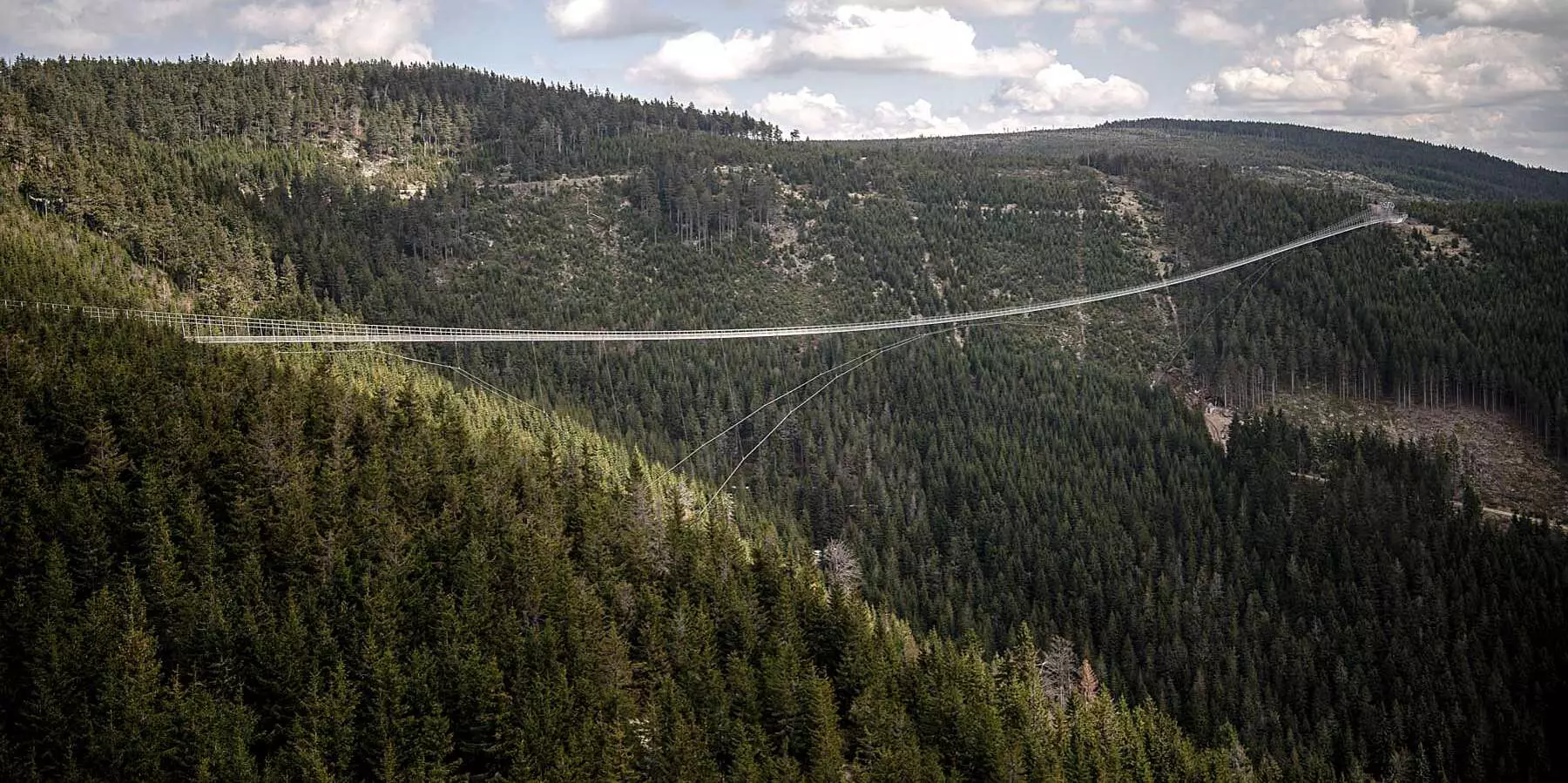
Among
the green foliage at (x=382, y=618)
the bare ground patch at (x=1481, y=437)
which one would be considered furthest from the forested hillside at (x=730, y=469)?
the bare ground patch at (x=1481, y=437)

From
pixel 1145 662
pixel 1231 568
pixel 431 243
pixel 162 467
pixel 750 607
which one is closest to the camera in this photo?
pixel 162 467

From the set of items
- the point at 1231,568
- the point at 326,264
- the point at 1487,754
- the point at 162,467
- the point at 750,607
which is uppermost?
the point at 326,264

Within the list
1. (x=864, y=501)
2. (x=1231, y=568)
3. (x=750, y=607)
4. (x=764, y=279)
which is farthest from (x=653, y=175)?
(x=750, y=607)

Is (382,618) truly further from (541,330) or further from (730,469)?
(541,330)

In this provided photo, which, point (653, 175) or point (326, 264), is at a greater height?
point (653, 175)

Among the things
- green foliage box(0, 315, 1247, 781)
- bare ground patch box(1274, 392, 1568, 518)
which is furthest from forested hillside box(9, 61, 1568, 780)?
bare ground patch box(1274, 392, 1568, 518)

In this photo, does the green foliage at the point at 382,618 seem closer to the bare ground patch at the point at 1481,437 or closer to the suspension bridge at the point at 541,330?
the suspension bridge at the point at 541,330

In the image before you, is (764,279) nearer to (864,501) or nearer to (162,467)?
(864,501)

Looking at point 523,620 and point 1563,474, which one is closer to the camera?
point 523,620

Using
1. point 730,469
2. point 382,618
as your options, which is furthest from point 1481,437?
point 382,618
